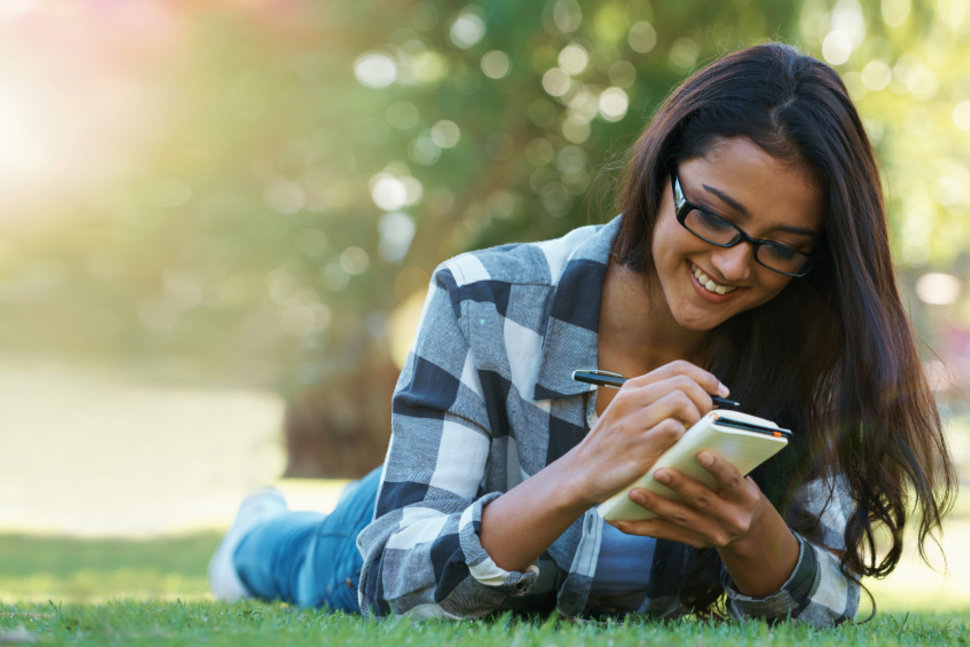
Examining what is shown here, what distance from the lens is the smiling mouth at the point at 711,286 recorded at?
8.22 ft

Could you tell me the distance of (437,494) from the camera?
236 centimetres

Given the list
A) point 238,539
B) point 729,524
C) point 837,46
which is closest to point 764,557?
point 729,524

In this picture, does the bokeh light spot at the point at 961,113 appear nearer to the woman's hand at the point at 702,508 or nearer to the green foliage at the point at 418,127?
the green foliage at the point at 418,127

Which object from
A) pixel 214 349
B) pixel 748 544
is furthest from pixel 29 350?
pixel 748 544

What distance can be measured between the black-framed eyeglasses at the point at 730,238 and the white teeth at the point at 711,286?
106mm

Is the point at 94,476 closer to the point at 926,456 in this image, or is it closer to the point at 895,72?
the point at 895,72

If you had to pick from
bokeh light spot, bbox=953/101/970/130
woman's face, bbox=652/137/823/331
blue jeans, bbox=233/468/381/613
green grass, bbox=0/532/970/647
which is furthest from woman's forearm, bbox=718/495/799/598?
bokeh light spot, bbox=953/101/970/130

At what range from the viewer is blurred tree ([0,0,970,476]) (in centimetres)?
898

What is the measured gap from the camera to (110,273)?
17406 mm

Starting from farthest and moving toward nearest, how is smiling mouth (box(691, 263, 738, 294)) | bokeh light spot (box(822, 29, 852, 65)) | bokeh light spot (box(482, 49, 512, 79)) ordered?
bokeh light spot (box(482, 49, 512, 79)), bokeh light spot (box(822, 29, 852, 65)), smiling mouth (box(691, 263, 738, 294))

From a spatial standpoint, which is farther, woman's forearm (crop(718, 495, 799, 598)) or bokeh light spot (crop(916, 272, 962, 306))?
bokeh light spot (crop(916, 272, 962, 306))

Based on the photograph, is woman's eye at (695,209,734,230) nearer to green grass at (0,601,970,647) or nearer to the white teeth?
the white teeth

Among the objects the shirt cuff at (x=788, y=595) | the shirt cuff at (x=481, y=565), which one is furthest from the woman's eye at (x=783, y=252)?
the shirt cuff at (x=481, y=565)

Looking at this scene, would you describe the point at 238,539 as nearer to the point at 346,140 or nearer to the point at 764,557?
the point at 764,557
